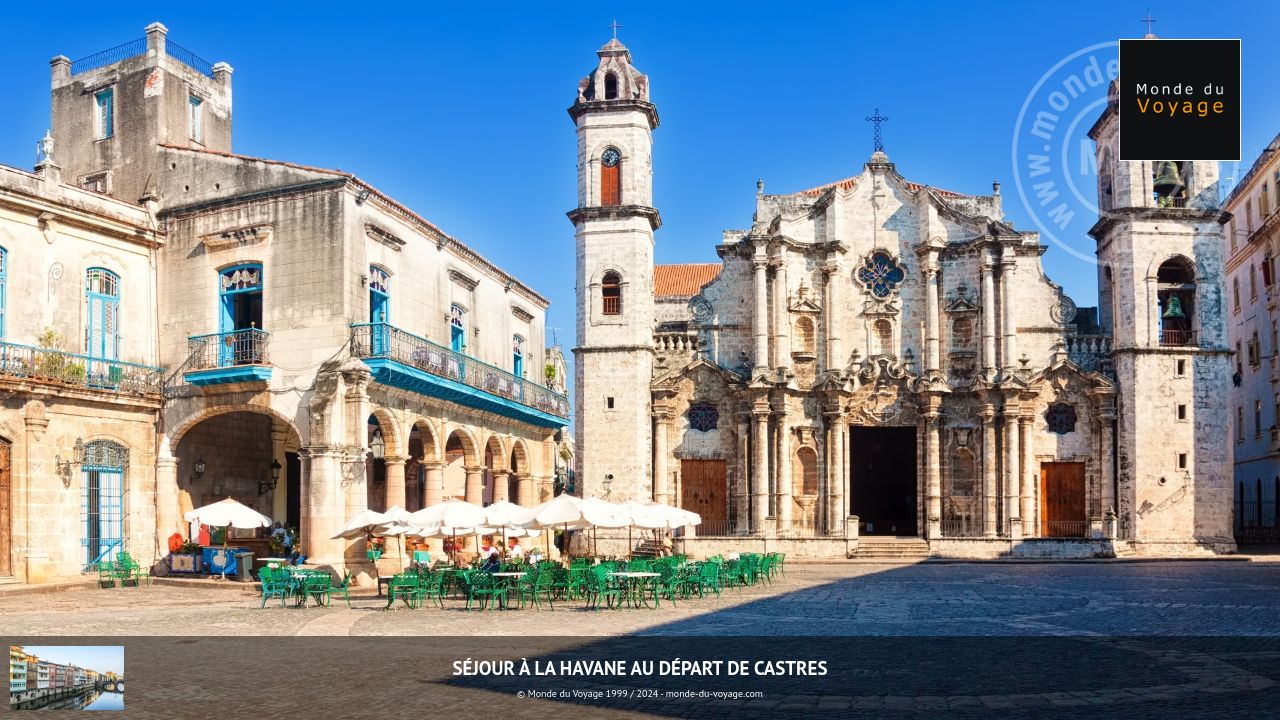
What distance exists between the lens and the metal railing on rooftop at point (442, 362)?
85.4 feet

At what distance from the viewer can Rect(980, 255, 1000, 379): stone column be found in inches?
1469

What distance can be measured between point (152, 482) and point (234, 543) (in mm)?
2485

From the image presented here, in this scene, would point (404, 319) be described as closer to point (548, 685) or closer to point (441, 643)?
point (441, 643)

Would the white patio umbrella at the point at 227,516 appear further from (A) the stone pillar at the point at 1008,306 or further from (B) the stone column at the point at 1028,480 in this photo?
(A) the stone pillar at the point at 1008,306

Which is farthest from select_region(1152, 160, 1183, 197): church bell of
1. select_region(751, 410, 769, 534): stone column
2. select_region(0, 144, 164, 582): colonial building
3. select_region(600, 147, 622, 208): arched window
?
select_region(0, 144, 164, 582): colonial building

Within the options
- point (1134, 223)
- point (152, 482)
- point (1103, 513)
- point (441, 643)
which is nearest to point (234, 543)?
point (152, 482)

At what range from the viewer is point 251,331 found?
86.2ft

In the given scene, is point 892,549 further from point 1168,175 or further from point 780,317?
point 1168,175

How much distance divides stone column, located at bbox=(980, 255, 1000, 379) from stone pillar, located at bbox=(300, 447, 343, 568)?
2150 centimetres

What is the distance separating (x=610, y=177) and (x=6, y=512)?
20569mm

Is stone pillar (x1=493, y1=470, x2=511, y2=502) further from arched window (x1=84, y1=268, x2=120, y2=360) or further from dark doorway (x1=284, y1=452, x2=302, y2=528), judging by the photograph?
arched window (x1=84, y1=268, x2=120, y2=360)

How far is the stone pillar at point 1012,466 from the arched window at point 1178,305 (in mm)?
5308

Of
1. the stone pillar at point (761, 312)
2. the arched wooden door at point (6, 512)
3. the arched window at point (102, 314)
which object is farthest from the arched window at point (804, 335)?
the arched wooden door at point (6, 512)

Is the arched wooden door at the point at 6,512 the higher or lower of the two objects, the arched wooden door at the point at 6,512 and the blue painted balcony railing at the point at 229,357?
the lower
